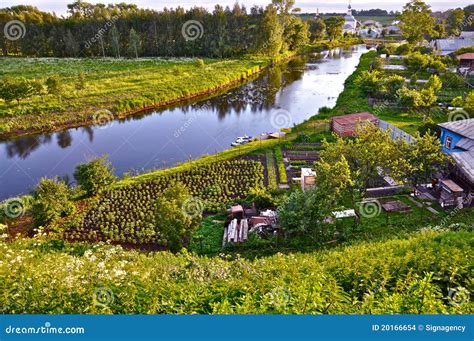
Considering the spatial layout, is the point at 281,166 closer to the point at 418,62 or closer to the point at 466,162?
the point at 466,162

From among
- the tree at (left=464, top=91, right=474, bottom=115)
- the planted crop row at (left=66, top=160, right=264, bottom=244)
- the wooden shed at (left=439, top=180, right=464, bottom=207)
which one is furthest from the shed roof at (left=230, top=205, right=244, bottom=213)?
the tree at (left=464, top=91, right=474, bottom=115)

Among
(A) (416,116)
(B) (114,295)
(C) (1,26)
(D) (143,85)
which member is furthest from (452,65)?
(C) (1,26)

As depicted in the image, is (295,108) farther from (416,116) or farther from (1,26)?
(1,26)

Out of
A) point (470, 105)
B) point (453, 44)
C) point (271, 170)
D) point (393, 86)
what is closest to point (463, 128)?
point (470, 105)

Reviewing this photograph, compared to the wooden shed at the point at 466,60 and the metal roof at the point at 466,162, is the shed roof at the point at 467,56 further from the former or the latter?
the metal roof at the point at 466,162

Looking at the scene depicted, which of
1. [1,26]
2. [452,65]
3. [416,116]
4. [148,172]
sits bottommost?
[148,172]

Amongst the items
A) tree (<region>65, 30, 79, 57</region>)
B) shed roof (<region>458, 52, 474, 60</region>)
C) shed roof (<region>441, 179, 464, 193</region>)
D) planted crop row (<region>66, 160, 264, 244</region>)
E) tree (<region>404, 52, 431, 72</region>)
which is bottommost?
planted crop row (<region>66, 160, 264, 244</region>)

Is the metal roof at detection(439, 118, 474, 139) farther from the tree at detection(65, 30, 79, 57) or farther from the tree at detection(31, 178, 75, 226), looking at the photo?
the tree at detection(65, 30, 79, 57)
